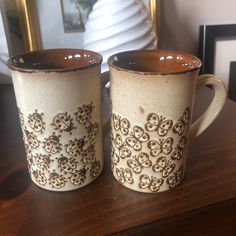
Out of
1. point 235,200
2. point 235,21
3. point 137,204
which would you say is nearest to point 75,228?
point 137,204

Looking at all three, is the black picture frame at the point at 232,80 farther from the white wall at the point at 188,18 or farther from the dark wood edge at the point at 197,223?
the dark wood edge at the point at 197,223

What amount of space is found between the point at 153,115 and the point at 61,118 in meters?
0.10

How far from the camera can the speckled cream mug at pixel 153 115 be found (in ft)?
1.11

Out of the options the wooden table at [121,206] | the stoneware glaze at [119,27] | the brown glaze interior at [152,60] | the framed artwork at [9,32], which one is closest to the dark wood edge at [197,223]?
the wooden table at [121,206]

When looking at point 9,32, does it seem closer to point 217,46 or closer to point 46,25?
point 46,25

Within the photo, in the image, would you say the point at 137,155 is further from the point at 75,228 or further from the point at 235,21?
the point at 235,21

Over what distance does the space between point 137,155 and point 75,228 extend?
10cm

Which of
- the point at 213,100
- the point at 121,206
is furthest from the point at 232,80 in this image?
the point at 121,206

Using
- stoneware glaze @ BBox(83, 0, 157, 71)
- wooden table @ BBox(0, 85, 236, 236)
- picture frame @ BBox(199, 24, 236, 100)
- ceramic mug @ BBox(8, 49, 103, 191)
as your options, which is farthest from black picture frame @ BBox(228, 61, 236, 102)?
ceramic mug @ BBox(8, 49, 103, 191)

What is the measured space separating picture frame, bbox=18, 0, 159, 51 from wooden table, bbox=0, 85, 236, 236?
1.21 ft

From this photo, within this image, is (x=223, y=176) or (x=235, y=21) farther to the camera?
(x=235, y=21)

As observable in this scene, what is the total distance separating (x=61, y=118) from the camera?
36 centimetres

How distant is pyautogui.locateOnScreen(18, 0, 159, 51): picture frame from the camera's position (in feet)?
2.38

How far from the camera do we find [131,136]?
1.19 ft
